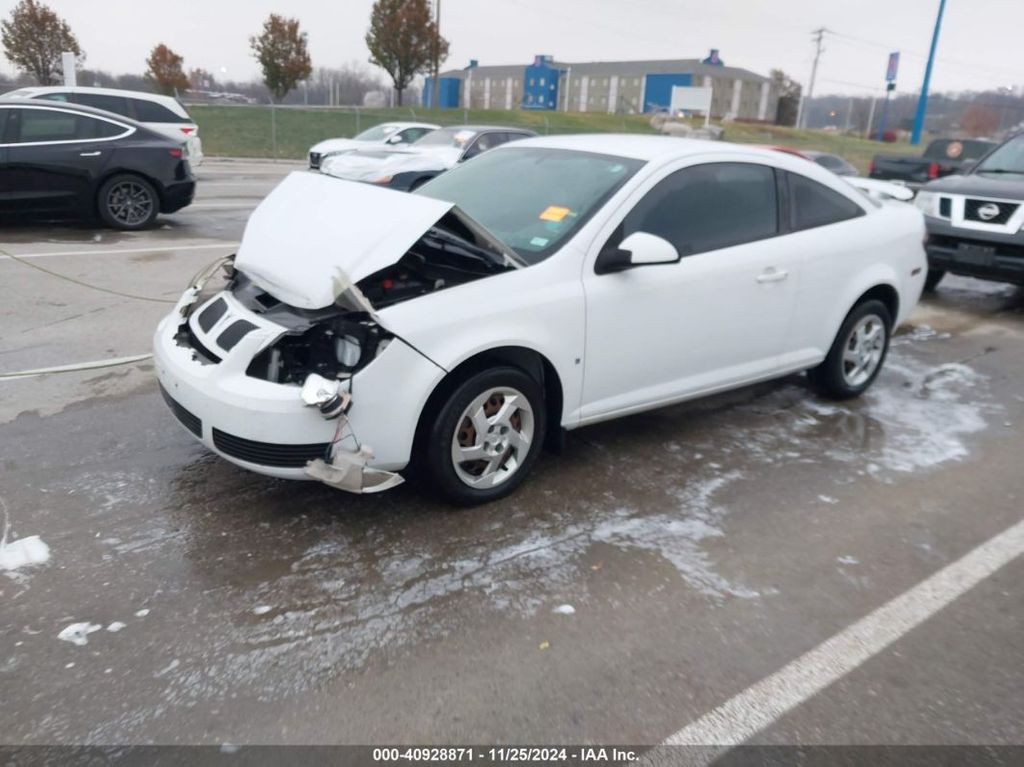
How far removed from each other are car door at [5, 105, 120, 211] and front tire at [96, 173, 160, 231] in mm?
201

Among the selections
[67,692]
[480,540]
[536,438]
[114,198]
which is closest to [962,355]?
[536,438]

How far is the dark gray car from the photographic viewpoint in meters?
8.16

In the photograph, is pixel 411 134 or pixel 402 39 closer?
pixel 411 134

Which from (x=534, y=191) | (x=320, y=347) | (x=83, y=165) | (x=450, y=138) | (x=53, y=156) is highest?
(x=534, y=191)

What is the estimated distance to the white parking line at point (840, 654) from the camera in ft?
8.58

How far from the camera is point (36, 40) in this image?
34.3m

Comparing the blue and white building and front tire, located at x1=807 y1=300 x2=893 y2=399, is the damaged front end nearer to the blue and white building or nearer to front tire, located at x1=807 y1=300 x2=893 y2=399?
front tire, located at x1=807 y1=300 x2=893 y2=399

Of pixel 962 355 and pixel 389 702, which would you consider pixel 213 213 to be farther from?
pixel 389 702

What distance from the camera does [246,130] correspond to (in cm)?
3316

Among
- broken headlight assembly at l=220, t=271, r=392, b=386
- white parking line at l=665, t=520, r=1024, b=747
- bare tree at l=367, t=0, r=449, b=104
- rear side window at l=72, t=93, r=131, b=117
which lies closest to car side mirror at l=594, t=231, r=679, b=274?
broken headlight assembly at l=220, t=271, r=392, b=386

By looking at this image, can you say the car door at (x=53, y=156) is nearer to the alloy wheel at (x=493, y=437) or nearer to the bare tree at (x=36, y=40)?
the alloy wheel at (x=493, y=437)

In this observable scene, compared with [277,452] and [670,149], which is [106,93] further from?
[277,452]

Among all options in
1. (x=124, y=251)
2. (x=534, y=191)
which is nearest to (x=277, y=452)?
(x=534, y=191)

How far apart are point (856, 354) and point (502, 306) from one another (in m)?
2.98
